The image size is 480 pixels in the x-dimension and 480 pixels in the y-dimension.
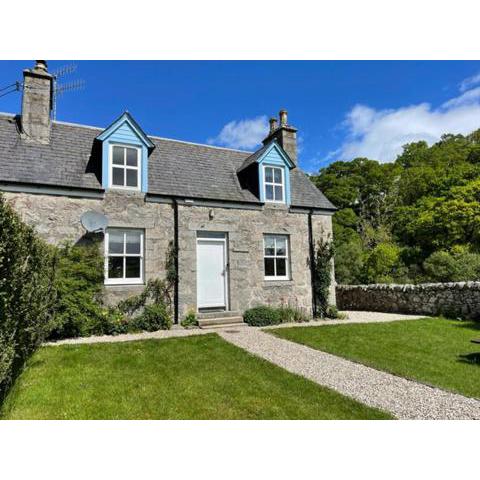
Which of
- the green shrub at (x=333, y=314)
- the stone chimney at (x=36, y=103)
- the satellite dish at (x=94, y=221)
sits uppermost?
the stone chimney at (x=36, y=103)

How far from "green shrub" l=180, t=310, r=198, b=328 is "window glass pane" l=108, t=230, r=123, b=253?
318 centimetres

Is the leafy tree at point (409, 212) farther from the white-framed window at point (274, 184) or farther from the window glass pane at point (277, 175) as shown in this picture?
the window glass pane at point (277, 175)

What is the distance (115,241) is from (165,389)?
6.91m

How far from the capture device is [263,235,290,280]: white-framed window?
515 inches

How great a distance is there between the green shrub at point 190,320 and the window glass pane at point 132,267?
7.19 feet

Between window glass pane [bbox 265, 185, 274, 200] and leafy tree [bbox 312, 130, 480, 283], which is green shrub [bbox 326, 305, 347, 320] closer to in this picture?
window glass pane [bbox 265, 185, 274, 200]

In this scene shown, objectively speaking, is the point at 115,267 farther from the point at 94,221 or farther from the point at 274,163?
the point at 274,163

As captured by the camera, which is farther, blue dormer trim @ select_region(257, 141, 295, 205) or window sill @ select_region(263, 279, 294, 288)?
blue dormer trim @ select_region(257, 141, 295, 205)

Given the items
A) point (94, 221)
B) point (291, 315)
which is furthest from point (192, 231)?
point (291, 315)

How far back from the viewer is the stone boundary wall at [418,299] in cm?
1234

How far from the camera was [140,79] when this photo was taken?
27.8 ft

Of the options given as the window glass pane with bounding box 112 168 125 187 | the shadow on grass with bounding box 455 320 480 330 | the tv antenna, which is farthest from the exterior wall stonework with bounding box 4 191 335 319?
the tv antenna

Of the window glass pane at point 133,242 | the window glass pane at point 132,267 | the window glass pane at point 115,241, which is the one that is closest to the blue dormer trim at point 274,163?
the window glass pane at point 133,242
